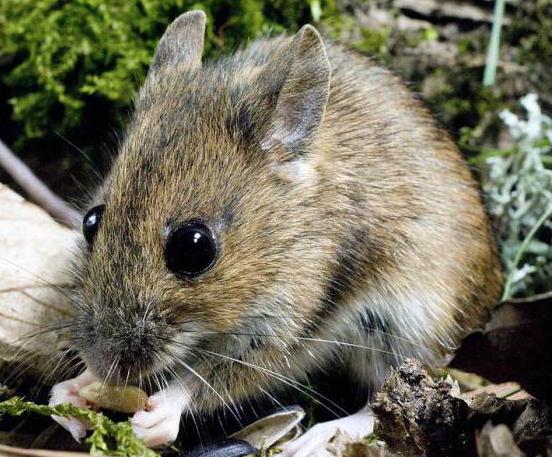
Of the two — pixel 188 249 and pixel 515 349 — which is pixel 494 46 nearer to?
pixel 515 349

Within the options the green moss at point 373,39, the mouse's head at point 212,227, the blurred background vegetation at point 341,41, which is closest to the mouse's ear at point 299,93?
the mouse's head at point 212,227

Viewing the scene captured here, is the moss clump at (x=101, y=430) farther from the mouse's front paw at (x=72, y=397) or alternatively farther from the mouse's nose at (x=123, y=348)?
the mouse's nose at (x=123, y=348)

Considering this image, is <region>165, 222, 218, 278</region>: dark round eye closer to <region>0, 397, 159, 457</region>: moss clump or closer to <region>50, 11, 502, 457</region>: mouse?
<region>50, 11, 502, 457</region>: mouse

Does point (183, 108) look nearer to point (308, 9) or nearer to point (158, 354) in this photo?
point (158, 354)

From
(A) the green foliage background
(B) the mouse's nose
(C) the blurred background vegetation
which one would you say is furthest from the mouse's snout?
(A) the green foliage background

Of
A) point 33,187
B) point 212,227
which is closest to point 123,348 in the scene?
point 212,227

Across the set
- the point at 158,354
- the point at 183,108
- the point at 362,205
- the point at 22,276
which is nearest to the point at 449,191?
the point at 362,205

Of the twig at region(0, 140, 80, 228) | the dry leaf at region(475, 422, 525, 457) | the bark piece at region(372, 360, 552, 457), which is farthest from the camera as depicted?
the twig at region(0, 140, 80, 228)

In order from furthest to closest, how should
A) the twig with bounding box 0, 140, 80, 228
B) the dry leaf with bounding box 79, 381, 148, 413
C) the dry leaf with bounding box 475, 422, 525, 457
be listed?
1. the twig with bounding box 0, 140, 80, 228
2. the dry leaf with bounding box 79, 381, 148, 413
3. the dry leaf with bounding box 475, 422, 525, 457
